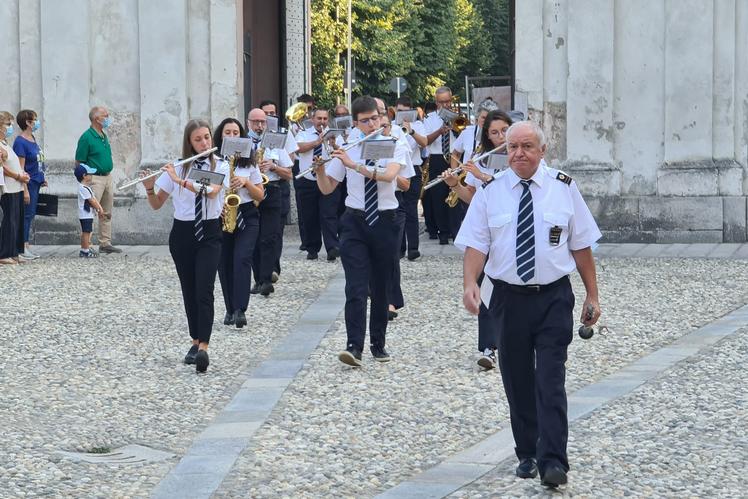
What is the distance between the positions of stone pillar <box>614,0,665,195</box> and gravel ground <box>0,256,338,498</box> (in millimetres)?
5269

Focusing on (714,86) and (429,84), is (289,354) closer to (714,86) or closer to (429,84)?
(714,86)

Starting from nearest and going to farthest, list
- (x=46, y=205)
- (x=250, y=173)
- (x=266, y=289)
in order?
1. (x=250, y=173)
2. (x=266, y=289)
3. (x=46, y=205)

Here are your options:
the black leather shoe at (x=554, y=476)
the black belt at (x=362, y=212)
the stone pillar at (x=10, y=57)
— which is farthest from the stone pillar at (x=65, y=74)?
the black leather shoe at (x=554, y=476)

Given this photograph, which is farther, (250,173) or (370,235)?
(250,173)

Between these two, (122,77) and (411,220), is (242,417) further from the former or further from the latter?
(122,77)

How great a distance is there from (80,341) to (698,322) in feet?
16.0

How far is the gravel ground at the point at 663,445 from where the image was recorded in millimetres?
6621

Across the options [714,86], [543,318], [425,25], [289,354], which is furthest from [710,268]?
[425,25]

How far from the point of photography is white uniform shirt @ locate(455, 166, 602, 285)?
6.62 meters

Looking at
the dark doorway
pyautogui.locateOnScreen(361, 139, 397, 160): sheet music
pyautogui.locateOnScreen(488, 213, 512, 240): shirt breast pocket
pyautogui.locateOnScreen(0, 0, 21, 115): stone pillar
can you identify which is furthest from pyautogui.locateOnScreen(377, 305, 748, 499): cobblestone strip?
the dark doorway

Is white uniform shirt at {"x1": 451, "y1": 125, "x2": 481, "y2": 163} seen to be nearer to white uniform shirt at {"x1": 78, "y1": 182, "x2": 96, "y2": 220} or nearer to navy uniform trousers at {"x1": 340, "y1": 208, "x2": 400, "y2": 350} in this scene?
navy uniform trousers at {"x1": 340, "y1": 208, "x2": 400, "y2": 350}

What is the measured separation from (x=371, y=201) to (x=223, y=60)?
10.5 metres

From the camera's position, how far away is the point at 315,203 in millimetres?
17688

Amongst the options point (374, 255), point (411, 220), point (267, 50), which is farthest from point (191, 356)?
point (267, 50)
